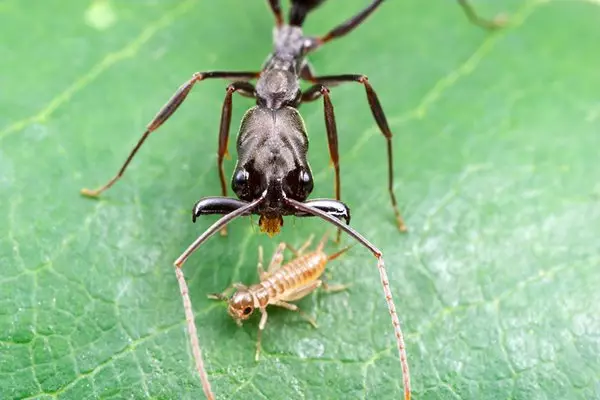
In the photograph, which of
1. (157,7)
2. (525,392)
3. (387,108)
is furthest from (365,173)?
(157,7)

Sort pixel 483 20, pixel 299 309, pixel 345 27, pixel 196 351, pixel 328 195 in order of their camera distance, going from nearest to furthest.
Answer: pixel 196 351 < pixel 299 309 < pixel 328 195 < pixel 345 27 < pixel 483 20

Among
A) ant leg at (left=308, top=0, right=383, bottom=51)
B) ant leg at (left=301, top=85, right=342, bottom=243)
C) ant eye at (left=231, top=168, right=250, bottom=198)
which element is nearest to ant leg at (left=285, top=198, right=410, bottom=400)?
ant eye at (left=231, top=168, right=250, bottom=198)

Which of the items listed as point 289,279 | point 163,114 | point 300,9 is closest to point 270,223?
point 289,279

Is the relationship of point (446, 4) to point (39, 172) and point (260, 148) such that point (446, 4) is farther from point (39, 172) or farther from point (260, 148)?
point (39, 172)

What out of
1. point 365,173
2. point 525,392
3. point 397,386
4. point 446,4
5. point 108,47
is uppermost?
point 108,47

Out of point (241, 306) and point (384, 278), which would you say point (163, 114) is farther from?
point (384, 278)

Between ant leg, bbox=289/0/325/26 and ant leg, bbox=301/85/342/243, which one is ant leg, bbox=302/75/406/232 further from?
ant leg, bbox=289/0/325/26
